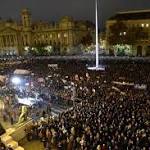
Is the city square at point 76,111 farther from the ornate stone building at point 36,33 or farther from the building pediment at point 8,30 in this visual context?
the building pediment at point 8,30

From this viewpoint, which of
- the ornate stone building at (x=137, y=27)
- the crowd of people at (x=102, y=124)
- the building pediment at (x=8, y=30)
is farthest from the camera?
the building pediment at (x=8, y=30)

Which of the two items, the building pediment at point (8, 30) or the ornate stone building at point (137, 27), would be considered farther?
the building pediment at point (8, 30)

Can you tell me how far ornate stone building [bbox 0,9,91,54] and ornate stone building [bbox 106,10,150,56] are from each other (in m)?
22.5

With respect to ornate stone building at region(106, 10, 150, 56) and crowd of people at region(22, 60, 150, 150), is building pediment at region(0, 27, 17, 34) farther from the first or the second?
crowd of people at region(22, 60, 150, 150)

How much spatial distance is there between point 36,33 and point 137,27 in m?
42.9

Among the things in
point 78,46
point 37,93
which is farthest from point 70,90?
point 78,46

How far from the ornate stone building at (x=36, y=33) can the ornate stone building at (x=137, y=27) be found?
22524 millimetres

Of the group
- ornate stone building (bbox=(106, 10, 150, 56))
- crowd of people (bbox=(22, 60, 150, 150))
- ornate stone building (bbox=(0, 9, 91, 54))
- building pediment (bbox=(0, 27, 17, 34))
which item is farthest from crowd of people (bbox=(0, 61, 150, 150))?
building pediment (bbox=(0, 27, 17, 34))

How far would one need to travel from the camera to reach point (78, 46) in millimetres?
95812

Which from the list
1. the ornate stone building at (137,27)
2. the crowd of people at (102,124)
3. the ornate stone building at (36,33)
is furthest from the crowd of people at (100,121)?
the ornate stone building at (36,33)

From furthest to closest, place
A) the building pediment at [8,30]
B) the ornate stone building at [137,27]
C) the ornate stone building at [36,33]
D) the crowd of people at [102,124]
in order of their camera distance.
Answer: the building pediment at [8,30], the ornate stone building at [36,33], the ornate stone building at [137,27], the crowd of people at [102,124]

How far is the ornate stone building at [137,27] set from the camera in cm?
6988

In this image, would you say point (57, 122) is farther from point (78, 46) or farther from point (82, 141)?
point (78, 46)

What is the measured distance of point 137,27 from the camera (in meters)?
71.0
